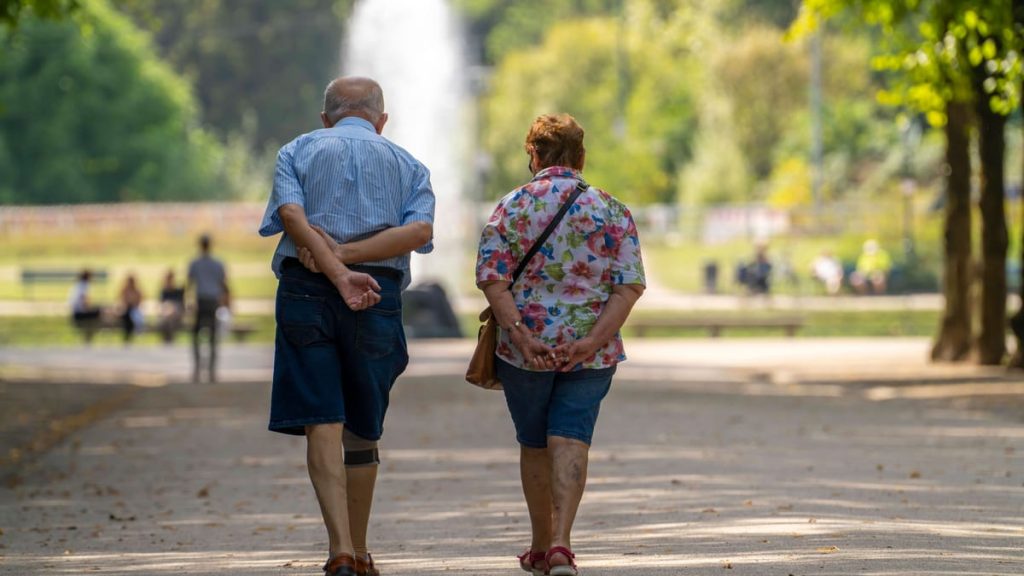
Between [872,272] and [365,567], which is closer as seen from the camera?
[365,567]

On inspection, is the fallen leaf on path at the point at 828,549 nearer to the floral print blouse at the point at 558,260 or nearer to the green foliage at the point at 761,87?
the floral print blouse at the point at 558,260

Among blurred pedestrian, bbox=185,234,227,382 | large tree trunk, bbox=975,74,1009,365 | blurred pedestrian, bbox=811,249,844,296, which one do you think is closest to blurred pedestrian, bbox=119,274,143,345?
blurred pedestrian, bbox=185,234,227,382

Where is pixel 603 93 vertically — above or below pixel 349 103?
below

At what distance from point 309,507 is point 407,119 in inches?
1465

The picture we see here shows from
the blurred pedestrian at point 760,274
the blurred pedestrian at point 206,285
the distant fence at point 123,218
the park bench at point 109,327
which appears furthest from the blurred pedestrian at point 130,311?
the distant fence at point 123,218

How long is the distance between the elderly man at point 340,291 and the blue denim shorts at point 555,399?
43 cm

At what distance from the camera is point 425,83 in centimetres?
5009

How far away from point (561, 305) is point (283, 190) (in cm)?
107

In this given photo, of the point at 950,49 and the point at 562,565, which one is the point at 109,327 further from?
the point at 562,565

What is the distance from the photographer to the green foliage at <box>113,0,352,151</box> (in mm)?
104125

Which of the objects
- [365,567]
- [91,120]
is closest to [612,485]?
[365,567]

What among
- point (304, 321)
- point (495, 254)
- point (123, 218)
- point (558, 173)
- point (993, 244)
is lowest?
point (123, 218)

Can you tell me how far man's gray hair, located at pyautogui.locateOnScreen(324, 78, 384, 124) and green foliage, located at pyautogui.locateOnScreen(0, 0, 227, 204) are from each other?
223 feet

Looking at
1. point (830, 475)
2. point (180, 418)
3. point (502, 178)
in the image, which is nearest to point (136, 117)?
point (502, 178)
